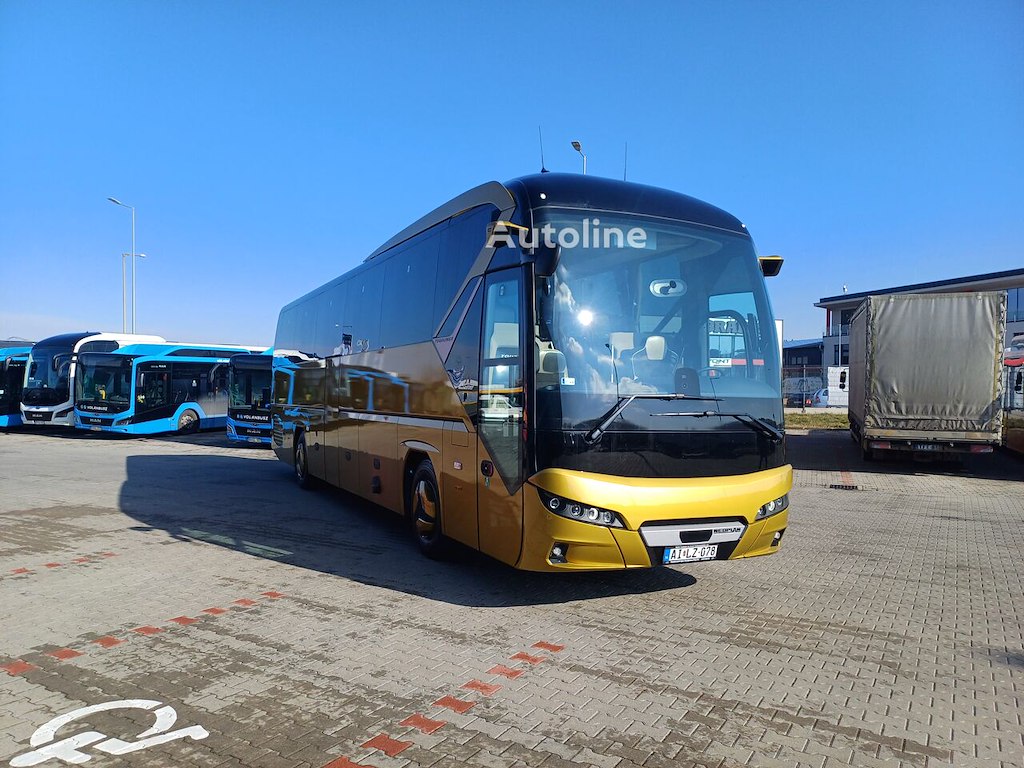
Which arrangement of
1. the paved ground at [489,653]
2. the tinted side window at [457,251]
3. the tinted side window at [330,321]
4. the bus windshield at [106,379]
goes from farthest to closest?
the bus windshield at [106,379], the tinted side window at [330,321], the tinted side window at [457,251], the paved ground at [489,653]

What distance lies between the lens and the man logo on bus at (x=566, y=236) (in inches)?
228

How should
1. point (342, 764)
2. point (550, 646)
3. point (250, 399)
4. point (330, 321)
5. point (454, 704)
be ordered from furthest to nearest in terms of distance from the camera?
point (250, 399)
point (330, 321)
point (550, 646)
point (454, 704)
point (342, 764)

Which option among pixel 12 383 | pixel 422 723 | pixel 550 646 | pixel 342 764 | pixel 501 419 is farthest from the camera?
pixel 12 383

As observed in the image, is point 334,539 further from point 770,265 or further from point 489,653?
point 770,265

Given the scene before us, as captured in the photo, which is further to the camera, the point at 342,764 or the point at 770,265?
the point at 770,265

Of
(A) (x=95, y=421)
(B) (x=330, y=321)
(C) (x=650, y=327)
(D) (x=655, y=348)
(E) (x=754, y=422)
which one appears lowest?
(A) (x=95, y=421)

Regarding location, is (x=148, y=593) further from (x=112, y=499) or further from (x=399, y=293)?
(x=112, y=499)

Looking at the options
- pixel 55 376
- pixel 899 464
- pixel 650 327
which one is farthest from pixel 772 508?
pixel 55 376

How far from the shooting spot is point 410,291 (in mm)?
8523

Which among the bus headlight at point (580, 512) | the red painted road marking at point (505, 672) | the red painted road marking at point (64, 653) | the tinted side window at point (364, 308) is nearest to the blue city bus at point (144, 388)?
the tinted side window at point (364, 308)

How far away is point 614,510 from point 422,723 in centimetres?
219

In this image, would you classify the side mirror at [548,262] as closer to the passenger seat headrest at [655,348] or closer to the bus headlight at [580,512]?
the passenger seat headrest at [655,348]

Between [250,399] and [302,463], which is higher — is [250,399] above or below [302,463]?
above

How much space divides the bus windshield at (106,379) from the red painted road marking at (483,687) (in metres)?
23.4
